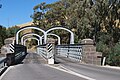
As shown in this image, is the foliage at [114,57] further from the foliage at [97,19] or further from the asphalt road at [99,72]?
the foliage at [97,19]

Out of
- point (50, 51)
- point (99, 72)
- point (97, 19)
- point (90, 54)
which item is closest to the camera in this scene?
point (99, 72)

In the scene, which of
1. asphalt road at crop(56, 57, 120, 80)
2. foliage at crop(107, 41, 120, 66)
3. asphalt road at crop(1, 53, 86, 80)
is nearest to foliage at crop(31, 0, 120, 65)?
foliage at crop(107, 41, 120, 66)

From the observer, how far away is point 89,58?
30.4 meters

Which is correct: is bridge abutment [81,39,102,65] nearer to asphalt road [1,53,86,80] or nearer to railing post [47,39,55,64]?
railing post [47,39,55,64]

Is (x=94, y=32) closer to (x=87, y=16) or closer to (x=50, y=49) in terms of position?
(x=87, y=16)

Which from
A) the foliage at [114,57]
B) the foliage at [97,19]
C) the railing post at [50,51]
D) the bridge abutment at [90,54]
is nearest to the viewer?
the bridge abutment at [90,54]

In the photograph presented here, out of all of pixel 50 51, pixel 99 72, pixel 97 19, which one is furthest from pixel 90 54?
pixel 97 19

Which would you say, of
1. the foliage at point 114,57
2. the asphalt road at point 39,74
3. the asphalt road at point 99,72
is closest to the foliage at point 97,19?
the foliage at point 114,57

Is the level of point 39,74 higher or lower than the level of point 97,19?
lower

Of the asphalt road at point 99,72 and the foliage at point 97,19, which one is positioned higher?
the foliage at point 97,19

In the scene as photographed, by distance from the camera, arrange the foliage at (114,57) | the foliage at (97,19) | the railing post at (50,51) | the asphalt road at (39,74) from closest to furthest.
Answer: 1. the asphalt road at (39,74)
2. the railing post at (50,51)
3. the foliage at (114,57)
4. the foliage at (97,19)

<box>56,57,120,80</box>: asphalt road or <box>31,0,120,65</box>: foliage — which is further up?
<box>31,0,120,65</box>: foliage

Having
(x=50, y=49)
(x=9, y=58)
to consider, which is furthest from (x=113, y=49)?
(x=9, y=58)

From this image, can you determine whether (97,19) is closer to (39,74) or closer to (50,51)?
(50,51)
